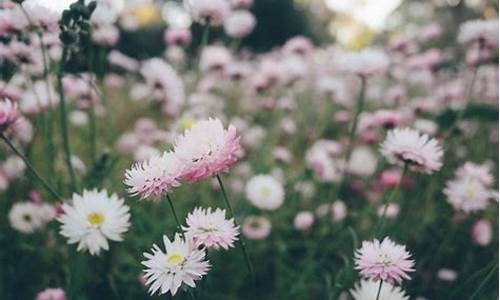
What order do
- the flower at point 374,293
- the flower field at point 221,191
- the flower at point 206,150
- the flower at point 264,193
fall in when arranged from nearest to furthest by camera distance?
the flower at point 206,150
the flower field at point 221,191
the flower at point 374,293
the flower at point 264,193

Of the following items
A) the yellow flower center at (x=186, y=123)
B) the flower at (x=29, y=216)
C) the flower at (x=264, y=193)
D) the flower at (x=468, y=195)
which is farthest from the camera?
the yellow flower center at (x=186, y=123)

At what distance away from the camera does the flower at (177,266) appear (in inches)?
35.4

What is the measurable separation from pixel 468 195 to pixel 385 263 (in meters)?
0.69

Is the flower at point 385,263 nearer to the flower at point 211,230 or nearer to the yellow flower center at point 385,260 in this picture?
the yellow flower center at point 385,260

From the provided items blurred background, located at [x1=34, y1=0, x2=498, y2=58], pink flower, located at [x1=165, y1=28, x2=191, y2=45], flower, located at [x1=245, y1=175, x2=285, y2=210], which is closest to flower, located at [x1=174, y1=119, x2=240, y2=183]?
flower, located at [x1=245, y1=175, x2=285, y2=210]

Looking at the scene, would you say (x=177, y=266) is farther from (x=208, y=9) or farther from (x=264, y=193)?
(x=208, y=9)

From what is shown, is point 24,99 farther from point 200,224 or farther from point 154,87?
point 200,224

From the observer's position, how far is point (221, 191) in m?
1.93

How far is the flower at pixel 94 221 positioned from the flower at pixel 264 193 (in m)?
0.62

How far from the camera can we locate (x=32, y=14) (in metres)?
1.47

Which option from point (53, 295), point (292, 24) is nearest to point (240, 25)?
point (53, 295)

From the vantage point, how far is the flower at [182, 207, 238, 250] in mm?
904

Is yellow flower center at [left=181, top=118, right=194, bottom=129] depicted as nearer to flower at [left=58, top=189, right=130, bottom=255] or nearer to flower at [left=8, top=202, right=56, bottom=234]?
flower at [left=8, top=202, right=56, bottom=234]

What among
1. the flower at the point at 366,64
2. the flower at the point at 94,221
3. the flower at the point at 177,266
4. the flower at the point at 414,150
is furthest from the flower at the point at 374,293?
the flower at the point at 366,64
